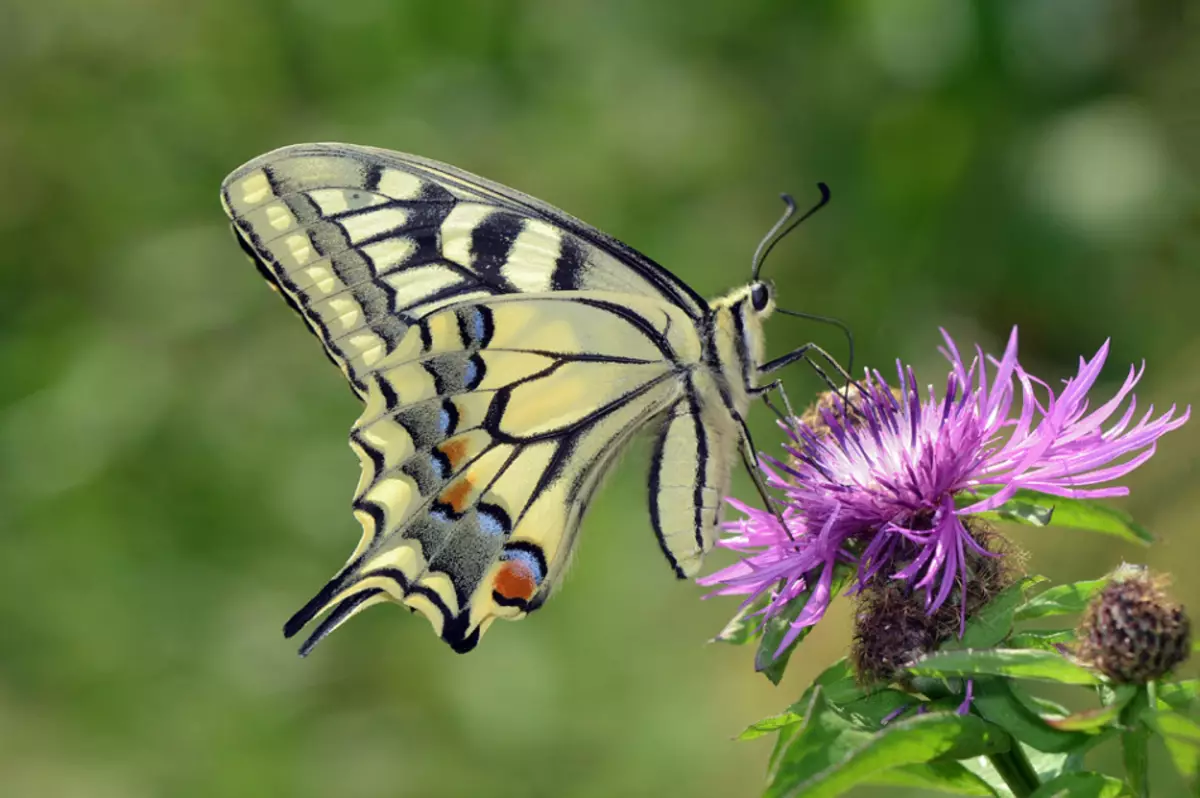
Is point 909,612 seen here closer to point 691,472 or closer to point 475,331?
point 691,472

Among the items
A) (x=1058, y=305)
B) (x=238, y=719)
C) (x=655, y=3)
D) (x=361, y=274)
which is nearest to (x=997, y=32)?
(x=1058, y=305)

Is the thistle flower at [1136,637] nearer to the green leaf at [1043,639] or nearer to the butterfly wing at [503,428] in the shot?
the green leaf at [1043,639]

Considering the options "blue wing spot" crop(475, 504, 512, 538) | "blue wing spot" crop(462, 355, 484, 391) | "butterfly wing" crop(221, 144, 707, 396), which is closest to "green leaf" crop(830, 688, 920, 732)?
"blue wing spot" crop(475, 504, 512, 538)

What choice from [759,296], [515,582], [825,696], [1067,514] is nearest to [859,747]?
[825,696]

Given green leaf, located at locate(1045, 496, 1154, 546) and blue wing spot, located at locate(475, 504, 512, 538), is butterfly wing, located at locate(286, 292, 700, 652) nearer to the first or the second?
blue wing spot, located at locate(475, 504, 512, 538)

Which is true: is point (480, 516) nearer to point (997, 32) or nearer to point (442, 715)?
point (442, 715)
